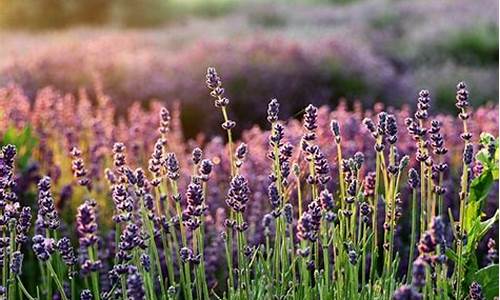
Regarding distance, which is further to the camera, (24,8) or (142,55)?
(24,8)

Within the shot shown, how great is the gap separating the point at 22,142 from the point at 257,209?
119 cm

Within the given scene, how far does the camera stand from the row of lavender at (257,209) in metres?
2.22

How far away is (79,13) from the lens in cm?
1748

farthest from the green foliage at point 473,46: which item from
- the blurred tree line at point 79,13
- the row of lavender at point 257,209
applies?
the blurred tree line at point 79,13

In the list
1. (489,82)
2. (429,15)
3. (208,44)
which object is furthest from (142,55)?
(429,15)

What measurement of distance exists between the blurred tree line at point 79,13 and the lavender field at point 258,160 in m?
0.12

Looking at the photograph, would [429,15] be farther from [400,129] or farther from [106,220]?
[106,220]

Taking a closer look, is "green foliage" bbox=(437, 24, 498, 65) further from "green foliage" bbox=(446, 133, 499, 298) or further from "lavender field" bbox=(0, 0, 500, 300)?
"green foliage" bbox=(446, 133, 499, 298)

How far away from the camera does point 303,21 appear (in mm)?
15086

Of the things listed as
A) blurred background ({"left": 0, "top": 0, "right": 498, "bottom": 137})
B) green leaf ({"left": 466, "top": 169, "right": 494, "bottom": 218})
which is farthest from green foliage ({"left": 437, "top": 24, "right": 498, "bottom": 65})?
green leaf ({"left": 466, "top": 169, "right": 494, "bottom": 218})

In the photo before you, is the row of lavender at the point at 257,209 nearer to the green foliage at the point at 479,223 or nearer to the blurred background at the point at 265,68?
the green foliage at the point at 479,223

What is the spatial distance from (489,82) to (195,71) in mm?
2755

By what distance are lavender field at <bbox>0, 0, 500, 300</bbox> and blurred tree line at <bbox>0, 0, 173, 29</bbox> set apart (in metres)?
0.12

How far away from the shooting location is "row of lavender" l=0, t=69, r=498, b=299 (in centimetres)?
222
